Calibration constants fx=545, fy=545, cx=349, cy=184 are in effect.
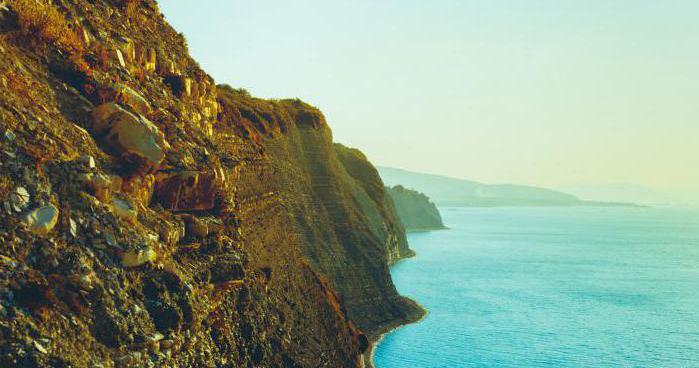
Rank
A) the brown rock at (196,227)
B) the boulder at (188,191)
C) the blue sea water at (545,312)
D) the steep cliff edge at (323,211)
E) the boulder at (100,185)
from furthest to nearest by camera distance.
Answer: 1. the steep cliff edge at (323,211)
2. the blue sea water at (545,312)
3. the brown rock at (196,227)
4. the boulder at (188,191)
5. the boulder at (100,185)

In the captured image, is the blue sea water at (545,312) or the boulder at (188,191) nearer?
the boulder at (188,191)

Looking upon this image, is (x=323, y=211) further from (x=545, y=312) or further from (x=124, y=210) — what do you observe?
(x=124, y=210)

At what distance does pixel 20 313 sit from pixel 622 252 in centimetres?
18763

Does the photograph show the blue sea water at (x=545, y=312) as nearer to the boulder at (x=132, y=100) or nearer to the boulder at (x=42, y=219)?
the boulder at (x=132, y=100)

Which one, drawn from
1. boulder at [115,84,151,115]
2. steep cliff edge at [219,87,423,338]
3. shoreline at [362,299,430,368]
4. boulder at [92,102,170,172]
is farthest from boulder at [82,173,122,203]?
shoreline at [362,299,430,368]

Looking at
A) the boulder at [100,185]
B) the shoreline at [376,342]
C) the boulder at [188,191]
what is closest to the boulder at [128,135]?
the boulder at [188,191]

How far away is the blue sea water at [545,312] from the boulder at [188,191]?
3656cm

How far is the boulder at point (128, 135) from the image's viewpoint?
19047 millimetres

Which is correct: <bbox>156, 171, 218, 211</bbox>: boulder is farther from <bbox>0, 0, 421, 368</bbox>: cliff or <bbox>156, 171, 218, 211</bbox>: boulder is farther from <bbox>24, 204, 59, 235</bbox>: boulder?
<bbox>24, 204, 59, 235</bbox>: boulder

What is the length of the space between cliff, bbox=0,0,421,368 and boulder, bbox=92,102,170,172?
0.05 metres

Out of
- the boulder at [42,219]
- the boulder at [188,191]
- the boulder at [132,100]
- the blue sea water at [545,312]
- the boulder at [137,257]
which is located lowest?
the blue sea water at [545,312]

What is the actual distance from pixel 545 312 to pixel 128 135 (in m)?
76.2

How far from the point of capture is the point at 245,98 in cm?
6888

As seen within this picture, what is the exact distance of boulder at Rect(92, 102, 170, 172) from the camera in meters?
19.0
